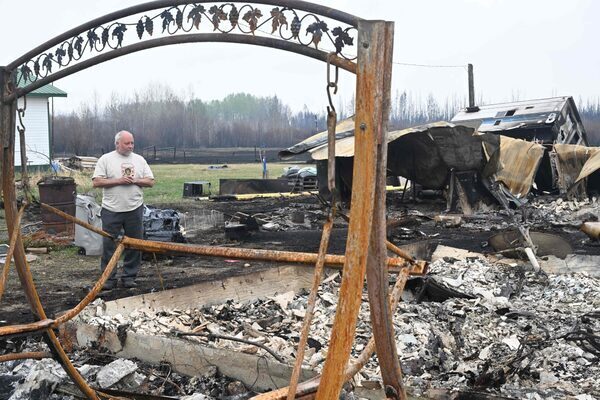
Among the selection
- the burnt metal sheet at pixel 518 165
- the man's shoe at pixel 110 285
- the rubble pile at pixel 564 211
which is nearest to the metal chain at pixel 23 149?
the man's shoe at pixel 110 285

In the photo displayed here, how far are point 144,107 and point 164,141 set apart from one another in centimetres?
1329

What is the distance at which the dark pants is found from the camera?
9.26 meters

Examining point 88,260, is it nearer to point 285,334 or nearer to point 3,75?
point 285,334

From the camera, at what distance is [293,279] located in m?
8.43

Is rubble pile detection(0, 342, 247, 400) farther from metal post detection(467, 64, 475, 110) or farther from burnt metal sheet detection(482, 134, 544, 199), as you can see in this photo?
metal post detection(467, 64, 475, 110)

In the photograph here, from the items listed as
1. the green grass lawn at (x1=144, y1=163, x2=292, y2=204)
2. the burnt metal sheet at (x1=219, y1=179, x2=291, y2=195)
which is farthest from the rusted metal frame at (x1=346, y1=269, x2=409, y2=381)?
the burnt metal sheet at (x1=219, y1=179, x2=291, y2=195)

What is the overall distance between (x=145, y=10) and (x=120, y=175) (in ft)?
18.5

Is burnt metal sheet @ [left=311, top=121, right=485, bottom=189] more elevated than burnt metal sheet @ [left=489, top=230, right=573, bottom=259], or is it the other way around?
burnt metal sheet @ [left=311, top=121, right=485, bottom=189]

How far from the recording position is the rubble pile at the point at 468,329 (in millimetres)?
5477

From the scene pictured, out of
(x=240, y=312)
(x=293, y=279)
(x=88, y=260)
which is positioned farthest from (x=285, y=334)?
(x=88, y=260)

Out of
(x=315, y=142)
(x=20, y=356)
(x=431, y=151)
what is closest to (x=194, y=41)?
(x=20, y=356)

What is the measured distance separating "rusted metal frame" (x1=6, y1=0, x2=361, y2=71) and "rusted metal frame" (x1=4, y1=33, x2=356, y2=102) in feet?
0.51

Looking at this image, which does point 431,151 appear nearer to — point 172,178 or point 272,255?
point 272,255

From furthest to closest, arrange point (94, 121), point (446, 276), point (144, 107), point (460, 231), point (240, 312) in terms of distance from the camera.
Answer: point (144, 107) → point (94, 121) → point (460, 231) → point (446, 276) → point (240, 312)
